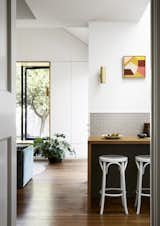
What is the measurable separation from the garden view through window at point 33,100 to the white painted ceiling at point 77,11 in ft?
10.7

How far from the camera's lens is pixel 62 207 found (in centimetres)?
407

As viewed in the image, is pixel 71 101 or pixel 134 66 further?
pixel 71 101

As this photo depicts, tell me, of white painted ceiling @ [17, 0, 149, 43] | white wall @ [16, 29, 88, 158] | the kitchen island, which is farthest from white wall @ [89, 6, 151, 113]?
white wall @ [16, 29, 88, 158]

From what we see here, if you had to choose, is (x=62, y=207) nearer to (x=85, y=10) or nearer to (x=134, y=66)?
(x=134, y=66)

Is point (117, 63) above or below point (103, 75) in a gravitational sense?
above

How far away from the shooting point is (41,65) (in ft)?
28.6

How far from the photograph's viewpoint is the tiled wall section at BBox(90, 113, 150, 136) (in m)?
5.08

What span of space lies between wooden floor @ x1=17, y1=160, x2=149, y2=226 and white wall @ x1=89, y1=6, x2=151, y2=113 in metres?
1.36

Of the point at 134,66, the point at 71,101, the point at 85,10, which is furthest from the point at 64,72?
the point at 85,10

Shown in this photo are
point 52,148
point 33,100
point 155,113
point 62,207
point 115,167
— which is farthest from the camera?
point 33,100

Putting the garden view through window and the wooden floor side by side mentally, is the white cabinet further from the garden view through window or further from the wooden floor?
the wooden floor

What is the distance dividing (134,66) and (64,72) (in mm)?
3423

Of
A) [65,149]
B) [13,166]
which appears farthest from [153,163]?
[65,149]

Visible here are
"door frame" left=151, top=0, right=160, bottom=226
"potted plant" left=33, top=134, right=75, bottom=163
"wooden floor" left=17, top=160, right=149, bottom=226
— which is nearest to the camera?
"door frame" left=151, top=0, right=160, bottom=226
